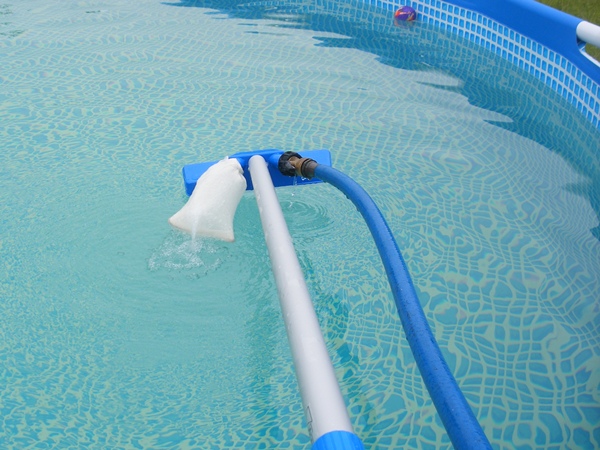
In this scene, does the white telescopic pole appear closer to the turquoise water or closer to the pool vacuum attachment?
the pool vacuum attachment

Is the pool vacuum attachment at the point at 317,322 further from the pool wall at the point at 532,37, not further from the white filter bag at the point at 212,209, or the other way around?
the pool wall at the point at 532,37

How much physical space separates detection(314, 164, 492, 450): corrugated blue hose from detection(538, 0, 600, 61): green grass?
344 centimetres

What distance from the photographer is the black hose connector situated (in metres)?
2.59

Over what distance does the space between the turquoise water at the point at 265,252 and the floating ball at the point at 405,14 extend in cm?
86

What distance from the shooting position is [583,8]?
16.8ft

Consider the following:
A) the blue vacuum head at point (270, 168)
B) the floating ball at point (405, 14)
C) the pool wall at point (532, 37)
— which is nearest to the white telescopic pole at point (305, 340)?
the blue vacuum head at point (270, 168)

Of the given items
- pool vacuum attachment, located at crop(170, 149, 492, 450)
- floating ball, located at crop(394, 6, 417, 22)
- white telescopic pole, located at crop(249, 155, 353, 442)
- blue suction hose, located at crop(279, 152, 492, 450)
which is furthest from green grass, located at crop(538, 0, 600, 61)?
white telescopic pole, located at crop(249, 155, 353, 442)

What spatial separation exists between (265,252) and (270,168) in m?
0.35

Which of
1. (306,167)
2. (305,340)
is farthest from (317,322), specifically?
(306,167)

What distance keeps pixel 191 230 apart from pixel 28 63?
2.72 metres

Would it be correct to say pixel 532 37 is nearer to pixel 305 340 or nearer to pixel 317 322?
pixel 317 322

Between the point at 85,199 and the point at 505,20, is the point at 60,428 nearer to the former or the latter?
the point at 85,199

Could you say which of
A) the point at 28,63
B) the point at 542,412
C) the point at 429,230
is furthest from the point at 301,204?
the point at 28,63

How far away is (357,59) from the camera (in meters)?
4.76
